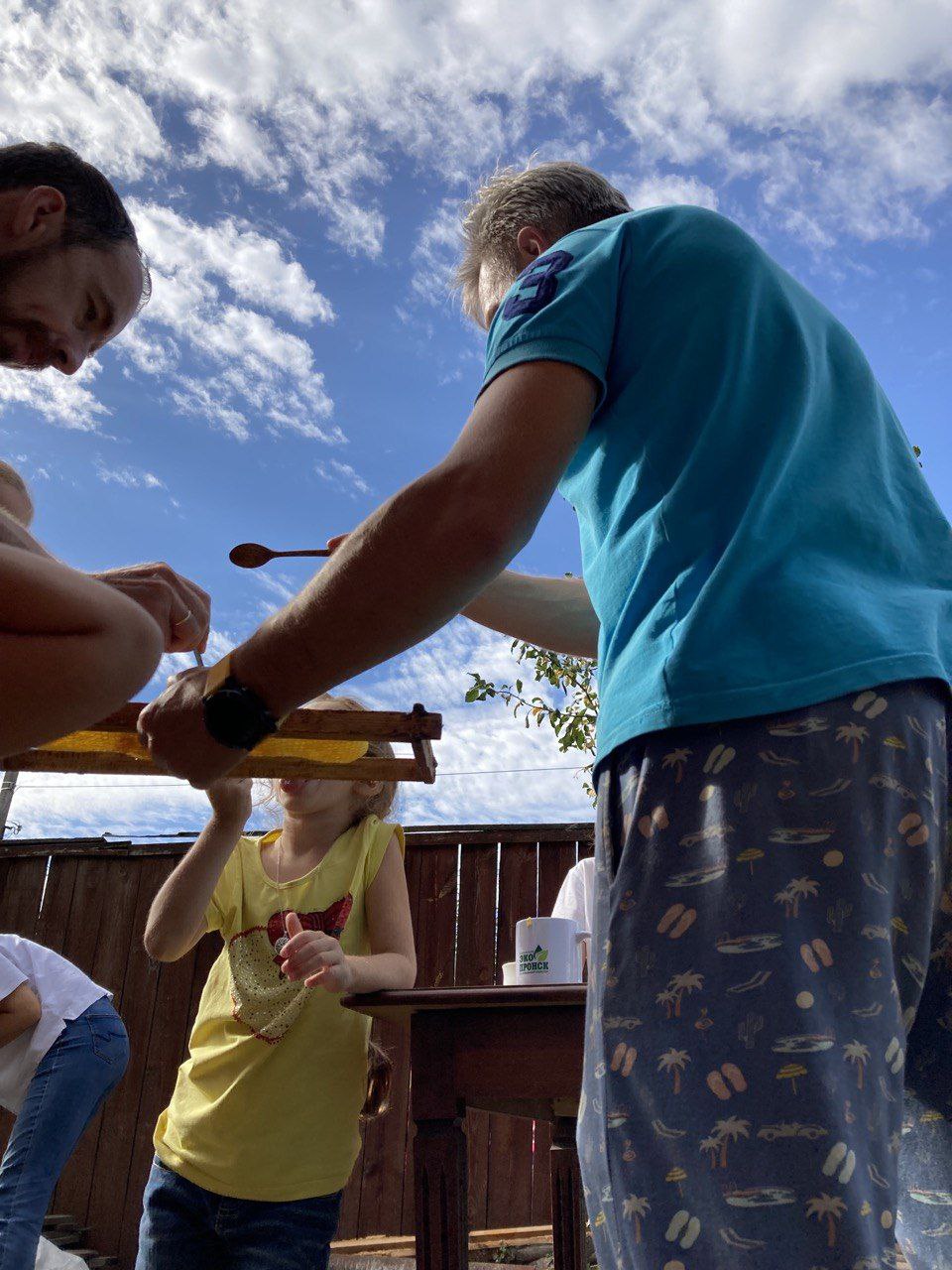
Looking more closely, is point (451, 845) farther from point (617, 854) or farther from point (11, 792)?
point (11, 792)

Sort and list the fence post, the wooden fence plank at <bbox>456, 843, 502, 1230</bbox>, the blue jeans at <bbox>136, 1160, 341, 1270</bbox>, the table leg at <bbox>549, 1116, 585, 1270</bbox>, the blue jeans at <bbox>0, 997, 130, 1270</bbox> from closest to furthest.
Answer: the blue jeans at <bbox>136, 1160, 341, 1270</bbox>, the table leg at <bbox>549, 1116, 585, 1270</bbox>, the blue jeans at <bbox>0, 997, 130, 1270</bbox>, the wooden fence plank at <bbox>456, 843, 502, 1230</bbox>, the fence post

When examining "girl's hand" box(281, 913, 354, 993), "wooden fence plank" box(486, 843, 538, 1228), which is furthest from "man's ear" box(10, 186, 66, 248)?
"wooden fence plank" box(486, 843, 538, 1228)

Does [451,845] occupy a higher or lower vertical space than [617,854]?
higher

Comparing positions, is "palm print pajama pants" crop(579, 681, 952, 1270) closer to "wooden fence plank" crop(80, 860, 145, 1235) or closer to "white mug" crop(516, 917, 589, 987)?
"white mug" crop(516, 917, 589, 987)

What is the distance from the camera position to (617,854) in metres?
0.92

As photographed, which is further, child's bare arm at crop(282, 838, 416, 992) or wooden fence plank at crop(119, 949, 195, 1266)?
wooden fence plank at crop(119, 949, 195, 1266)

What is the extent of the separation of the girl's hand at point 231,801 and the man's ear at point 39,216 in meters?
1.06

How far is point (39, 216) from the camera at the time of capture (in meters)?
1.25

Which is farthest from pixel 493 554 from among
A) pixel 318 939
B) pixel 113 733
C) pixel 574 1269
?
pixel 574 1269

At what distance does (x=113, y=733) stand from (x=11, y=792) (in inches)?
500

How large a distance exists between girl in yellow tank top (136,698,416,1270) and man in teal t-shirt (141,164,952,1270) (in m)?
1.17

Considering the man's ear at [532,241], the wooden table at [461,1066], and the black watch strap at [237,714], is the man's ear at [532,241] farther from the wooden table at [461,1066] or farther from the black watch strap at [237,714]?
the wooden table at [461,1066]

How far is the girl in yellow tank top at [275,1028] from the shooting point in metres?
1.98

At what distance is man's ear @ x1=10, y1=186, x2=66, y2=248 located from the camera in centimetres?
124
